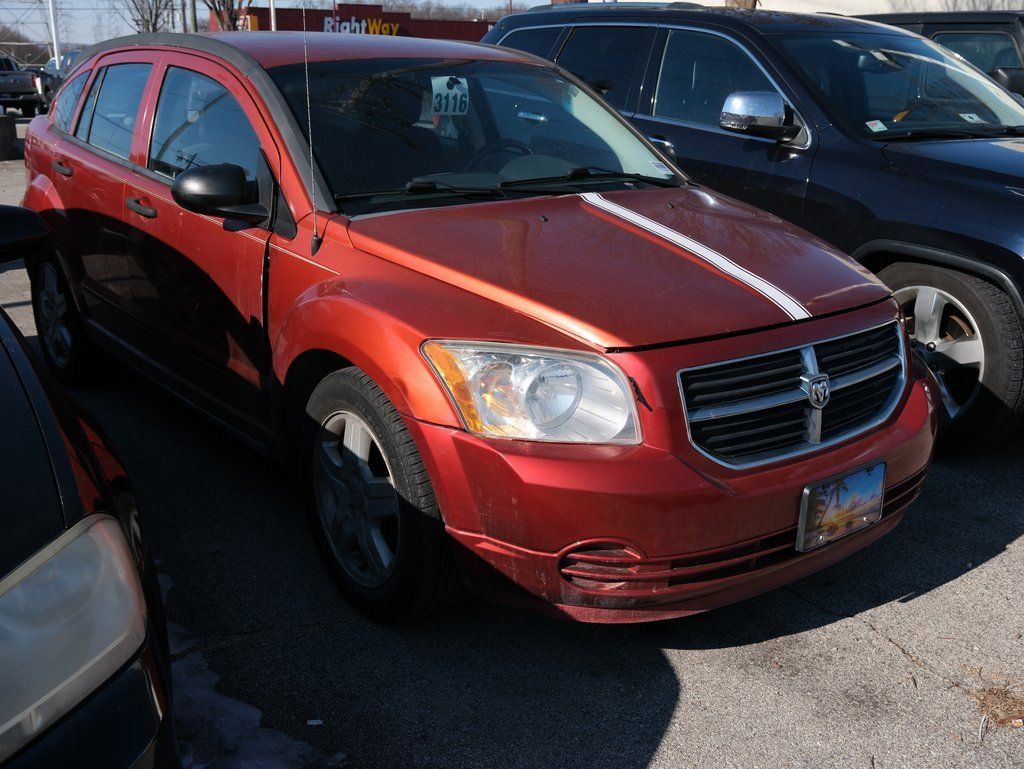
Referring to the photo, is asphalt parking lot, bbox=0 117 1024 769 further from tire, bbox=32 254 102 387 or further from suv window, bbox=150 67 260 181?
tire, bbox=32 254 102 387

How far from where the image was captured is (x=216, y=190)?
3.32 m

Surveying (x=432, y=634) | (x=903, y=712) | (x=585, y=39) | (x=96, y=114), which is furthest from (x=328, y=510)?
(x=585, y=39)

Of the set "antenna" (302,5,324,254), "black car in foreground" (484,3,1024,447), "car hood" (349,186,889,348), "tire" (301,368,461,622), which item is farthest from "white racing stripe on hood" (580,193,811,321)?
"tire" (301,368,461,622)

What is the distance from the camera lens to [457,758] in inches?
102

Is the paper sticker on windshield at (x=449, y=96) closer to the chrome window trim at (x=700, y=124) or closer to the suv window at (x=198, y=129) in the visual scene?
the suv window at (x=198, y=129)

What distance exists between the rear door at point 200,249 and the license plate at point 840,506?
1.88m

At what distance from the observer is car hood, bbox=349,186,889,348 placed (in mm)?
2719

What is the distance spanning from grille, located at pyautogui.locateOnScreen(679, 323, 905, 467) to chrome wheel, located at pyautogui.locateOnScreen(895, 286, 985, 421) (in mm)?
1489

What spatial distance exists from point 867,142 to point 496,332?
288cm

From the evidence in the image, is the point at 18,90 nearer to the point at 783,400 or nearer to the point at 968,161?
the point at 968,161

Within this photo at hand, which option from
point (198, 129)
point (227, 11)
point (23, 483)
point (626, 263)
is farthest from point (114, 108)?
point (227, 11)

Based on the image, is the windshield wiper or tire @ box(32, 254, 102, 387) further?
tire @ box(32, 254, 102, 387)

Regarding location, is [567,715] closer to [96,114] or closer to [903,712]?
[903,712]

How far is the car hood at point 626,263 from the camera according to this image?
8.92ft
